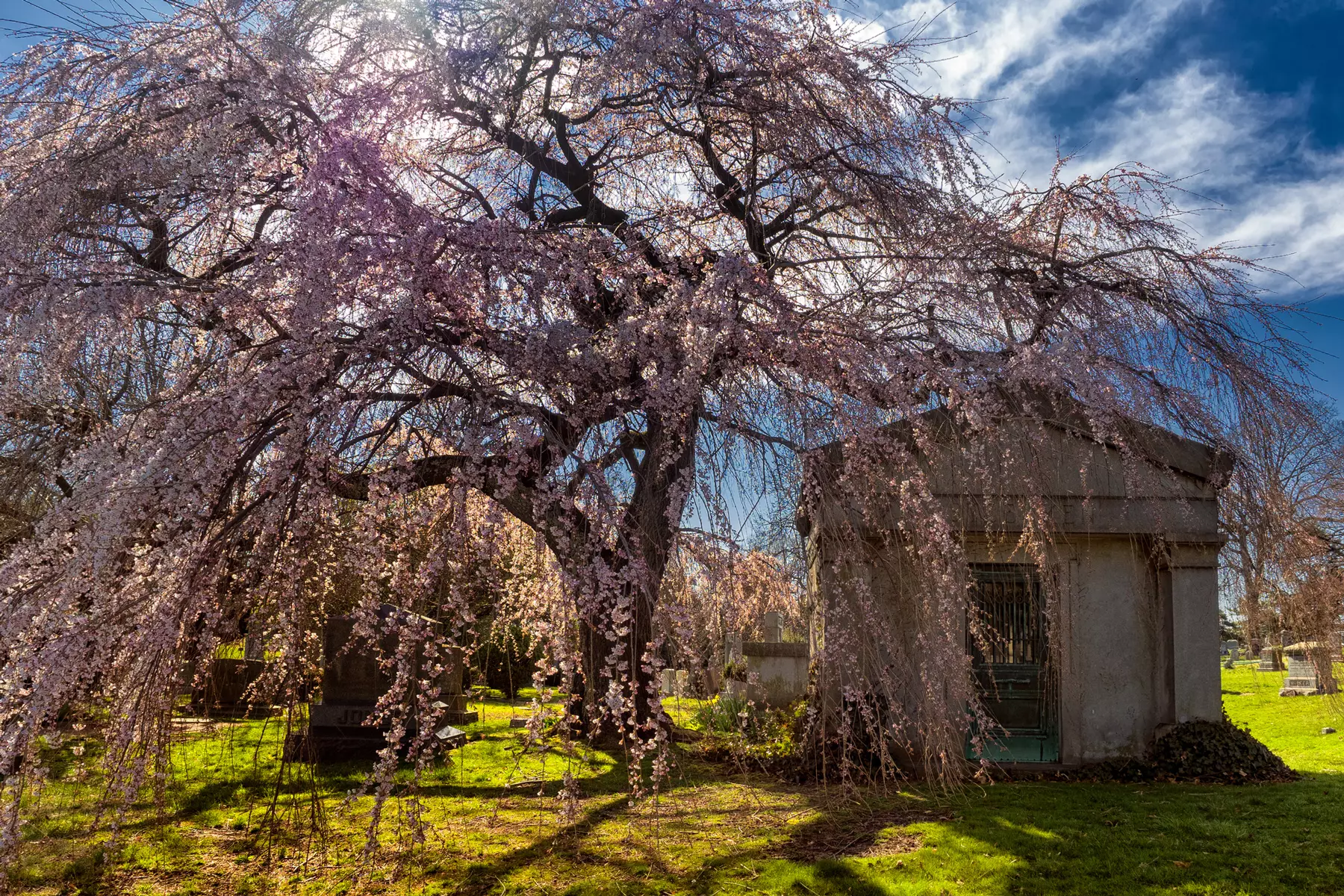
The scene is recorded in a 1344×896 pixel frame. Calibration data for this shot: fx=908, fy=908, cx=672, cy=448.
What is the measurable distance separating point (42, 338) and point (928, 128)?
5.08m

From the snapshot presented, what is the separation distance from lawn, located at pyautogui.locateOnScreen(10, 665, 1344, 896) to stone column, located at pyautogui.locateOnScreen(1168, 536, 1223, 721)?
0.98 metres

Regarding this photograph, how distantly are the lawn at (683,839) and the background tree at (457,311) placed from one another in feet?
4.03

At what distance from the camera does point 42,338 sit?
4059 mm

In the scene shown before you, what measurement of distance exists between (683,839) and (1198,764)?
18.1 ft

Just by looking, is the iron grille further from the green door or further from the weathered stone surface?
the weathered stone surface

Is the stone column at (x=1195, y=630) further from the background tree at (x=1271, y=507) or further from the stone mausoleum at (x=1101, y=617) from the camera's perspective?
the background tree at (x=1271, y=507)

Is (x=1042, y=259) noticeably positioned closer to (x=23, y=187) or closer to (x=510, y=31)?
(x=510, y=31)

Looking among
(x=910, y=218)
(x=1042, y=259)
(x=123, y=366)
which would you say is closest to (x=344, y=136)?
(x=910, y=218)

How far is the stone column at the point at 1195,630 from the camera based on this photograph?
9203mm

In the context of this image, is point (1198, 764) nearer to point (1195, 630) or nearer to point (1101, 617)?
point (1195, 630)

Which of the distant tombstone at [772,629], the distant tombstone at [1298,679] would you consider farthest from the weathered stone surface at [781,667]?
the distant tombstone at [1298,679]

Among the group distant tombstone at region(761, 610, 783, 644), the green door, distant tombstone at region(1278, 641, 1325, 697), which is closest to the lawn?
the green door

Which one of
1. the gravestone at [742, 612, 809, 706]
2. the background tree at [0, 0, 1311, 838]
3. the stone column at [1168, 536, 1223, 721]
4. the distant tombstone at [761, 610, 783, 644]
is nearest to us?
the background tree at [0, 0, 1311, 838]

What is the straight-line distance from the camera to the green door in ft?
31.0
